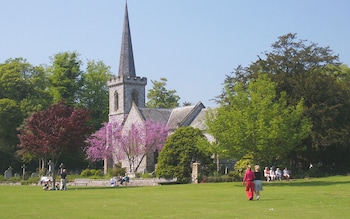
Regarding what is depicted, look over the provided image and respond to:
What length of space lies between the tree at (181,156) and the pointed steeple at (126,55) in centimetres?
2362

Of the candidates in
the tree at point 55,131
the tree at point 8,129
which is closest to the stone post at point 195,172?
the tree at point 55,131

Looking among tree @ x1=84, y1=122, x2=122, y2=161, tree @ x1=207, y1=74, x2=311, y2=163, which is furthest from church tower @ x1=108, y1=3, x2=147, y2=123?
tree @ x1=207, y1=74, x2=311, y2=163

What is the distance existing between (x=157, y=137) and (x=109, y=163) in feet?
34.6

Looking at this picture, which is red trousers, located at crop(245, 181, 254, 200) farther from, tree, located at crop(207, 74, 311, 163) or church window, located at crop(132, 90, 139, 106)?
church window, located at crop(132, 90, 139, 106)

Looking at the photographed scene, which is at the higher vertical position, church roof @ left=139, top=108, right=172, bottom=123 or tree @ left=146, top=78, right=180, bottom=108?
tree @ left=146, top=78, right=180, bottom=108

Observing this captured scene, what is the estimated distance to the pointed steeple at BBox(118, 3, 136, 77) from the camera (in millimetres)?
69500

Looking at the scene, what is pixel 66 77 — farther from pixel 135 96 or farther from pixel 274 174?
pixel 274 174

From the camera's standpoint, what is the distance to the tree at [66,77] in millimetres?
78000

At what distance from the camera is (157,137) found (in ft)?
193

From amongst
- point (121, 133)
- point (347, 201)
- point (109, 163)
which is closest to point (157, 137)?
point (121, 133)

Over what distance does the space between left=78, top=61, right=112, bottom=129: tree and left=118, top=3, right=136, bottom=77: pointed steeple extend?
35.5 ft

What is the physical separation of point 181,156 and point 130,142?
13.9 metres

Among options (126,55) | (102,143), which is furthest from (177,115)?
(126,55)

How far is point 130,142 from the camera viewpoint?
193ft
